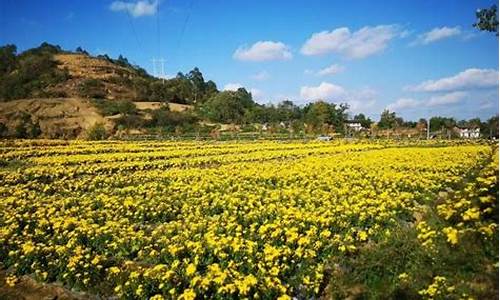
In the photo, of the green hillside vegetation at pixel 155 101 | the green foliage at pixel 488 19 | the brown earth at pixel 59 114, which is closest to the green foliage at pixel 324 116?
the green hillside vegetation at pixel 155 101

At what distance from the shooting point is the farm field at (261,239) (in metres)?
7.34

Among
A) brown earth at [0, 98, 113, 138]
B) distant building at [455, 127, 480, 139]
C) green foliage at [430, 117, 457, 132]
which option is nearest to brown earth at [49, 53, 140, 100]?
brown earth at [0, 98, 113, 138]

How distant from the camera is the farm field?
7.34m

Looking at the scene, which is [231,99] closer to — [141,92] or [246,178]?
[141,92]

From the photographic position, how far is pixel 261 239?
981 centimetres

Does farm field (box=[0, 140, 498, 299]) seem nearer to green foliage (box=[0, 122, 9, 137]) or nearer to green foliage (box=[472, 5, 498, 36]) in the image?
green foliage (box=[472, 5, 498, 36])

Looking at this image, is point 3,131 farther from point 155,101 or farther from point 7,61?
point 7,61

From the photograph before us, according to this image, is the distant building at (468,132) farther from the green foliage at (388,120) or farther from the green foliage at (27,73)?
the green foliage at (27,73)

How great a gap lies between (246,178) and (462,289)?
12.5 metres

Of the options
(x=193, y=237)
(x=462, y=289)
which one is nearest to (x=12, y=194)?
(x=193, y=237)

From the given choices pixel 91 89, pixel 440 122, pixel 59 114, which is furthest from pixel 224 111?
pixel 440 122

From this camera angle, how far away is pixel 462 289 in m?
6.41

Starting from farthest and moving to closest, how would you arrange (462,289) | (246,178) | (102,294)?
(246,178) < (102,294) < (462,289)

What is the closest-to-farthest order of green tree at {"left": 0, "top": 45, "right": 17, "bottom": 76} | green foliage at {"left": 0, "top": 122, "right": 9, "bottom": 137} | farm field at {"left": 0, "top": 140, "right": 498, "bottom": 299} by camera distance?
farm field at {"left": 0, "top": 140, "right": 498, "bottom": 299} < green foliage at {"left": 0, "top": 122, "right": 9, "bottom": 137} < green tree at {"left": 0, "top": 45, "right": 17, "bottom": 76}
